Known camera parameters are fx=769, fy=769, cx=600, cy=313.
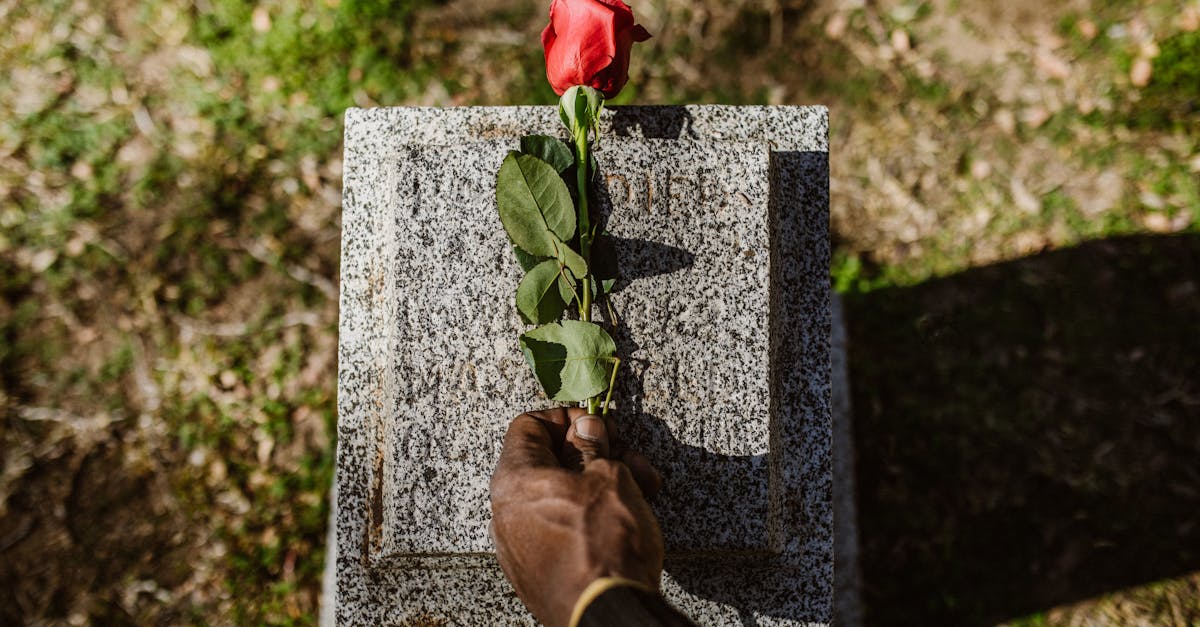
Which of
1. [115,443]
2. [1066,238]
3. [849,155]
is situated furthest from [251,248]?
[1066,238]

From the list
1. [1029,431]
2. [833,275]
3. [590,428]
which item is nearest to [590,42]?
[590,428]

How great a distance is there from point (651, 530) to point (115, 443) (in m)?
2.80

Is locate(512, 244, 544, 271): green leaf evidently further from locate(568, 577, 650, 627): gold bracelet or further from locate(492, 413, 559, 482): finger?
locate(568, 577, 650, 627): gold bracelet

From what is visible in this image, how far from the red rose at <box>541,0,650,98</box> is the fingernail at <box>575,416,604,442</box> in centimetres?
72

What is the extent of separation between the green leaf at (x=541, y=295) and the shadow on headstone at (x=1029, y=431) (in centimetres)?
191

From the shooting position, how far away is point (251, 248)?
3393 millimetres

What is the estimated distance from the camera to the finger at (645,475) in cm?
158

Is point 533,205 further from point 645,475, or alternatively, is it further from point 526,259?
point 645,475

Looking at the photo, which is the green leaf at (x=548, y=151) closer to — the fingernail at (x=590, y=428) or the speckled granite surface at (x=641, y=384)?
the speckled granite surface at (x=641, y=384)

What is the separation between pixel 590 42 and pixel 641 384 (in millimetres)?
→ 749

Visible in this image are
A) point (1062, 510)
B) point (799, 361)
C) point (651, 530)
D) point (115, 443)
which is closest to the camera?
point (651, 530)

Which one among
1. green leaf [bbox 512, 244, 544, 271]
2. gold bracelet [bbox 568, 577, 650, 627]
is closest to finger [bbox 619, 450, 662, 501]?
gold bracelet [bbox 568, 577, 650, 627]

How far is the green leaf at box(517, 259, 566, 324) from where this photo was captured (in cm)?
165

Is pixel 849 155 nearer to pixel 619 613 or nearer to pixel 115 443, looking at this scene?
pixel 619 613
